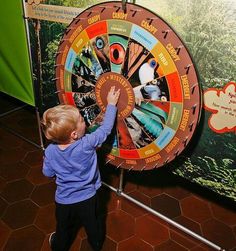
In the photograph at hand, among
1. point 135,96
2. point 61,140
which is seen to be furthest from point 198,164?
point 61,140

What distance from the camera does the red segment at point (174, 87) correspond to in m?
1.17

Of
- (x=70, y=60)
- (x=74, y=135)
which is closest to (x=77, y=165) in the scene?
(x=74, y=135)

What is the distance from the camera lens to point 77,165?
123 centimetres

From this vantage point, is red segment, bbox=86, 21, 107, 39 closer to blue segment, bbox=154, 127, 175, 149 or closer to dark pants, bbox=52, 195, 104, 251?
blue segment, bbox=154, 127, 175, 149

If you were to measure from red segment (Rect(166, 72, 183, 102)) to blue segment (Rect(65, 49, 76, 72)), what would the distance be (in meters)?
0.53

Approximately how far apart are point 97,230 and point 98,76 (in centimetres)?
77

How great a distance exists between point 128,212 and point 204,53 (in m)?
1.10

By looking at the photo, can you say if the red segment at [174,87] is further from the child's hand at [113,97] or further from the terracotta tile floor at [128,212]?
the terracotta tile floor at [128,212]

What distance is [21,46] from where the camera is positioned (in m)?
2.04

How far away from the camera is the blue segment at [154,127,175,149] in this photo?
50.6 inches

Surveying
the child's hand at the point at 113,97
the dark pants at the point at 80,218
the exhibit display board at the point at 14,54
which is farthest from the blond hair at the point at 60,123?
the exhibit display board at the point at 14,54

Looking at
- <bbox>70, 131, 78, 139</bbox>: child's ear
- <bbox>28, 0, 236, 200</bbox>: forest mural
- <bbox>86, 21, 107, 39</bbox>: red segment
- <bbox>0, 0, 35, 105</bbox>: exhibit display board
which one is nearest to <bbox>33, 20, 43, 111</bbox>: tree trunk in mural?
<bbox>28, 0, 236, 200</bbox>: forest mural

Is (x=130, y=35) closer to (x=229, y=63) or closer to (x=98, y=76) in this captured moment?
(x=98, y=76)

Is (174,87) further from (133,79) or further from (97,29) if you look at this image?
(97,29)
